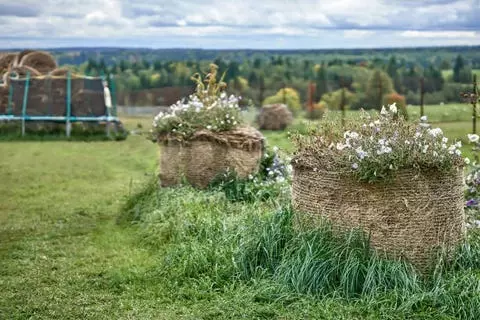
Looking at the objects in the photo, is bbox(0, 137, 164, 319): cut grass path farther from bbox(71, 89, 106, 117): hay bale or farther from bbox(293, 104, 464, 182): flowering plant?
bbox(71, 89, 106, 117): hay bale

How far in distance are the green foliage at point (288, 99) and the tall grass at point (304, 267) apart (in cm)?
1845

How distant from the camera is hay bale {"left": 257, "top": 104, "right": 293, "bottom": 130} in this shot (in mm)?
21000

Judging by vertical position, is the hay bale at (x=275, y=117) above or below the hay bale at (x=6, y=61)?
below

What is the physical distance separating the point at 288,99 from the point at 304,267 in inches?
811

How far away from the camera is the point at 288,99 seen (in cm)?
2573

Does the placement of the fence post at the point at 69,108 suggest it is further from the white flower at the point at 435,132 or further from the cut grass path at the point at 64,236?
the white flower at the point at 435,132

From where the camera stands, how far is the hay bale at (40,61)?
22308 mm

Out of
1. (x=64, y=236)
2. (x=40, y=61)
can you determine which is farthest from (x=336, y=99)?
(x=64, y=236)

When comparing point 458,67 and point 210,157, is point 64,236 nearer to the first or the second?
point 210,157

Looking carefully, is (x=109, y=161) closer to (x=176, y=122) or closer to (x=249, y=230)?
(x=176, y=122)

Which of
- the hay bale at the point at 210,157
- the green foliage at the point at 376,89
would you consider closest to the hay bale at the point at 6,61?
the green foliage at the point at 376,89

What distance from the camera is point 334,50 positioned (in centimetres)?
4212

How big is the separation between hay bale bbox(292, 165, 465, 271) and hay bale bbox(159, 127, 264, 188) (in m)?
3.43

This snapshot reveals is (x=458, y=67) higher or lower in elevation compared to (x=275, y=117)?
higher
